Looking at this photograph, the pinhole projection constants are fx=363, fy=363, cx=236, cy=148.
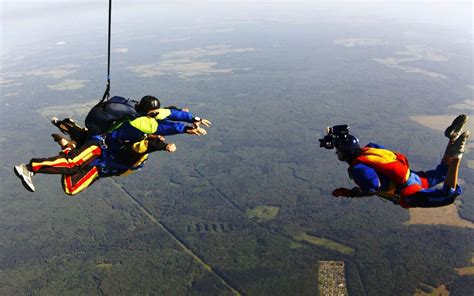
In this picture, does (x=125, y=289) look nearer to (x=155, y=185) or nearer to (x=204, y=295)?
(x=204, y=295)

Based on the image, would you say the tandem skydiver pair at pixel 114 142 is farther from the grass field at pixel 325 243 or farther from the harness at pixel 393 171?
the grass field at pixel 325 243

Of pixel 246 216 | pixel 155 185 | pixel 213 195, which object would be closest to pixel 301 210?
pixel 246 216

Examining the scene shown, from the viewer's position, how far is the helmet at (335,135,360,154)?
239 inches

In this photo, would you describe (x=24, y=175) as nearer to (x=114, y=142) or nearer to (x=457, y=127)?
(x=114, y=142)

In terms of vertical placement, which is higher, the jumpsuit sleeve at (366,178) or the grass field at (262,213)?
Result: the jumpsuit sleeve at (366,178)

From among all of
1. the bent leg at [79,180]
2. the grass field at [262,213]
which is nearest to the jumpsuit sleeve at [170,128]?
the bent leg at [79,180]

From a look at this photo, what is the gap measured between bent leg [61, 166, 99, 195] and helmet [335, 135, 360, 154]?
4755 millimetres

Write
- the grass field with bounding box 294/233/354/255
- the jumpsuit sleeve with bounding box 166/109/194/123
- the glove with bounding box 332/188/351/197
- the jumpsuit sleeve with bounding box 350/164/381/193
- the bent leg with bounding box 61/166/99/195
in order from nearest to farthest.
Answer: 1. the jumpsuit sleeve with bounding box 350/164/381/193
2. the glove with bounding box 332/188/351/197
3. the jumpsuit sleeve with bounding box 166/109/194/123
4. the bent leg with bounding box 61/166/99/195
5. the grass field with bounding box 294/233/354/255

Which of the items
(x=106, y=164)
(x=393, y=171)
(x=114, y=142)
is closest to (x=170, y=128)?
(x=114, y=142)

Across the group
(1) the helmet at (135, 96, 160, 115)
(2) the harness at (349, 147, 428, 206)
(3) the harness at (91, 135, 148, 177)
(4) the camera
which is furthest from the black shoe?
(3) the harness at (91, 135, 148, 177)

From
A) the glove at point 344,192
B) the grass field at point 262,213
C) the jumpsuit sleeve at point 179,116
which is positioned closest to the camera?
the glove at point 344,192

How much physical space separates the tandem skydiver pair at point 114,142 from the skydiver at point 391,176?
2.50m

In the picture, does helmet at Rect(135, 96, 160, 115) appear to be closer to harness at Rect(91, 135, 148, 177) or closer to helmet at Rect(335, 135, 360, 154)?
harness at Rect(91, 135, 148, 177)

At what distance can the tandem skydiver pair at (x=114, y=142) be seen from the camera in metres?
6.41
